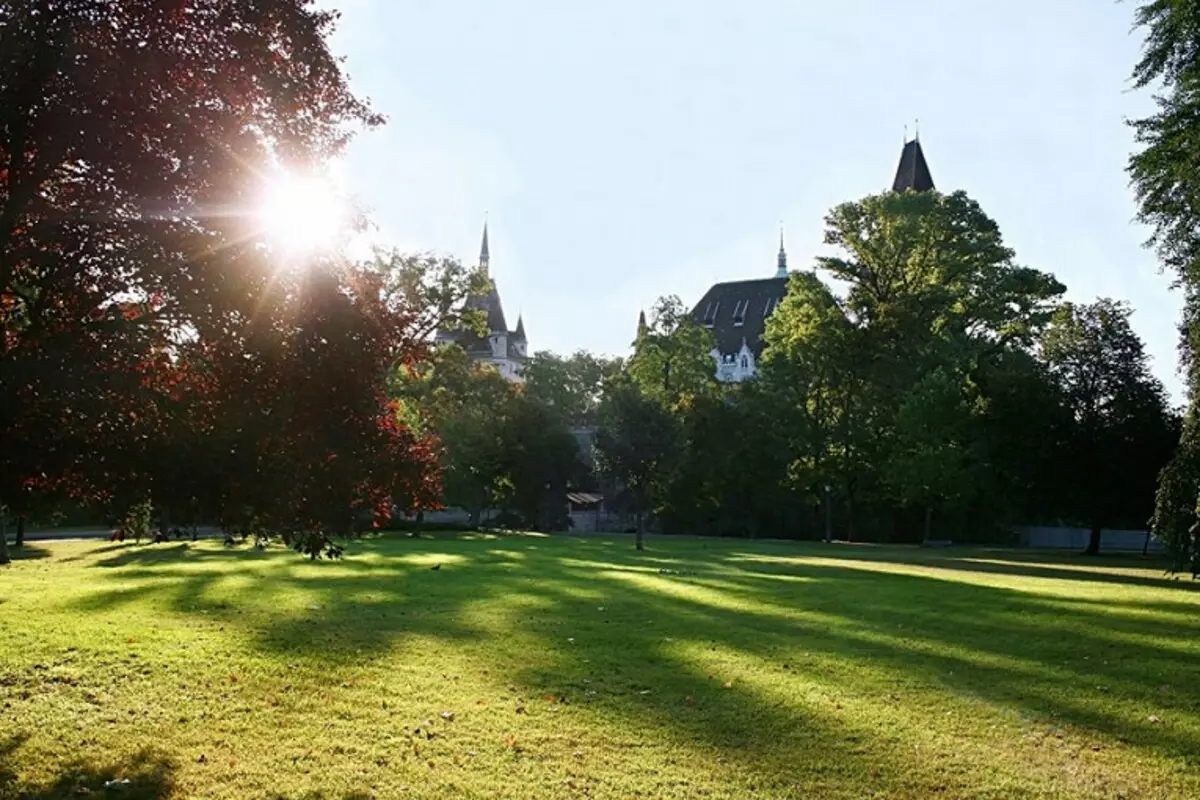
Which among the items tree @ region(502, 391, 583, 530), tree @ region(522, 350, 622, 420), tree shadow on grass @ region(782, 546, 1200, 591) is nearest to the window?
tree @ region(522, 350, 622, 420)

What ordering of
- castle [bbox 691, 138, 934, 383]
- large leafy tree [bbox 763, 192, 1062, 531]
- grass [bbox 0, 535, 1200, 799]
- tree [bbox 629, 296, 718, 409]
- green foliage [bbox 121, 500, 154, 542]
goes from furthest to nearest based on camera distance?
castle [bbox 691, 138, 934, 383] → tree [bbox 629, 296, 718, 409] → large leafy tree [bbox 763, 192, 1062, 531] → green foliage [bbox 121, 500, 154, 542] → grass [bbox 0, 535, 1200, 799]

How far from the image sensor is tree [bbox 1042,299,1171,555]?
129ft

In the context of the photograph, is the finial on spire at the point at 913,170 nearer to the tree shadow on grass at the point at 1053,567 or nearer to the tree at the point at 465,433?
the tree at the point at 465,433

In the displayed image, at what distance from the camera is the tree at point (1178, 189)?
1766 cm

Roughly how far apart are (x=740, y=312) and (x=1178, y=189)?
90.1 m

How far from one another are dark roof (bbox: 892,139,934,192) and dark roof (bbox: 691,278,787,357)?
27.4 metres

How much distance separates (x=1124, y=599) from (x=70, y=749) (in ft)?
58.8

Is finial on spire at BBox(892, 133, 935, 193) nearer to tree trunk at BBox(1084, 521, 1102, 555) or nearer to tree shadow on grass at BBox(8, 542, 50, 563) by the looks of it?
tree trunk at BBox(1084, 521, 1102, 555)

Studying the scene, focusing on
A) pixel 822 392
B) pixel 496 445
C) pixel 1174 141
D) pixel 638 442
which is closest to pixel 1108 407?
pixel 822 392

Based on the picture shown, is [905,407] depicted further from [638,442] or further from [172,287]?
[172,287]

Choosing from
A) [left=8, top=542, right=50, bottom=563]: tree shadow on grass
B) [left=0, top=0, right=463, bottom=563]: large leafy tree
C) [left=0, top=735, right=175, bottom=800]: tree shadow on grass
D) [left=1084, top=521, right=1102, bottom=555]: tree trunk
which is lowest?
[left=8, top=542, right=50, bottom=563]: tree shadow on grass

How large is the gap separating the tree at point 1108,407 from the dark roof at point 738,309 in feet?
202

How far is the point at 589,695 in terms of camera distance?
8.91 metres

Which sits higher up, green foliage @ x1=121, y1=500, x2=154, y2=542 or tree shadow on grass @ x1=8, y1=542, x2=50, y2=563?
green foliage @ x1=121, y1=500, x2=154, y2=542
